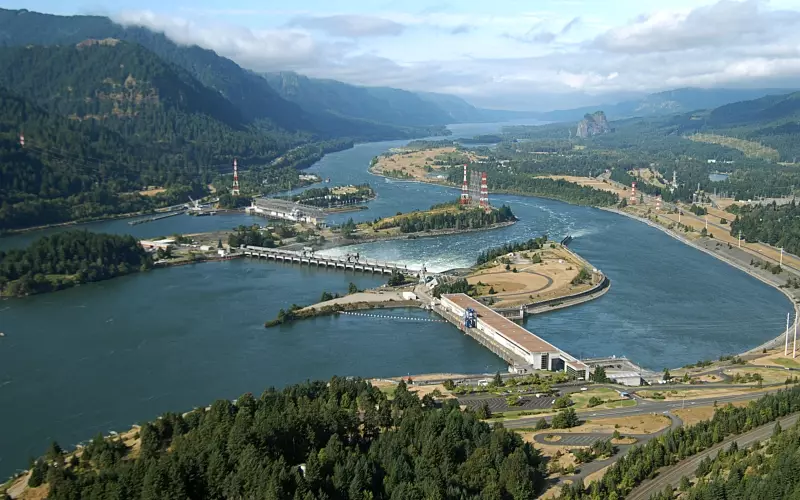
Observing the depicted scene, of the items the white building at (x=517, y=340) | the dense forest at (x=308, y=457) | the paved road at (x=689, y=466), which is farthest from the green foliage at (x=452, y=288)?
the paved road at (x=689, y=466)

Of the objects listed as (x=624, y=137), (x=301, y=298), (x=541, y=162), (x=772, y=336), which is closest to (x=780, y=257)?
(x=772, y=336)

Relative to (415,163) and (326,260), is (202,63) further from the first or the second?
(326,260)

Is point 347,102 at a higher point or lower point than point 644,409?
higher

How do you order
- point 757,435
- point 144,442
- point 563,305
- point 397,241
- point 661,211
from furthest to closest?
point 661,211, point 397,241, point 563,305, point 757,435, point 144,442

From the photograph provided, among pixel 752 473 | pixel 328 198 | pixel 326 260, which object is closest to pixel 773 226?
pixel 326 260

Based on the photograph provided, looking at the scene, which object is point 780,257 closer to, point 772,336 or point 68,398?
point 772,336
